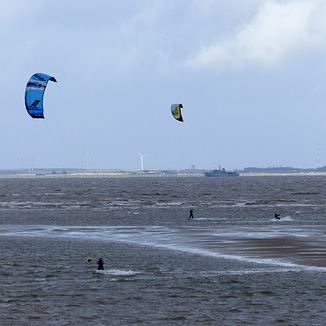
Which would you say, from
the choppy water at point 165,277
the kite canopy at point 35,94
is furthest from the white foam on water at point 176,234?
the kite canopy at point 35,94

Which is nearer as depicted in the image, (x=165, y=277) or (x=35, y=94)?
(x=165, y=277)

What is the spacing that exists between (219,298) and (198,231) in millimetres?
21482

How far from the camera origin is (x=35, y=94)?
48.7 meters

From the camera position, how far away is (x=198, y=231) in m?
38.6

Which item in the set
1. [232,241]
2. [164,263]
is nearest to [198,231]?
[232,241]

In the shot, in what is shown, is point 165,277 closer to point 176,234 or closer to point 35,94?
point 176,234

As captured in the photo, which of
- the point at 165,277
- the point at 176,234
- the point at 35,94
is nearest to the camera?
the point at 165,277

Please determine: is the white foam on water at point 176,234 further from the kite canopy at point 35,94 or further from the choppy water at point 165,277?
the kite canopy at point 35,94

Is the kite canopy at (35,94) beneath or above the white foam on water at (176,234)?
above

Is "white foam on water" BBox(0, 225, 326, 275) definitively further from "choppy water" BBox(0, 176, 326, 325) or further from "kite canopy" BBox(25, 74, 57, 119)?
"kite canopy" BBox(25, 74, 57, 119)

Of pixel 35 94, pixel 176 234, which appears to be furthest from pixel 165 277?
pixel 35 94

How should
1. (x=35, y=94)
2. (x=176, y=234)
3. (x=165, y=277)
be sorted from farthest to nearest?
1. (x=35, y=94)
2. (x=176, y=234)
3. (x=165, y=277)

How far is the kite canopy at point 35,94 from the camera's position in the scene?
48.2 m

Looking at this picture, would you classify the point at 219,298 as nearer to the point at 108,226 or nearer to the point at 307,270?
the point at 307,270
